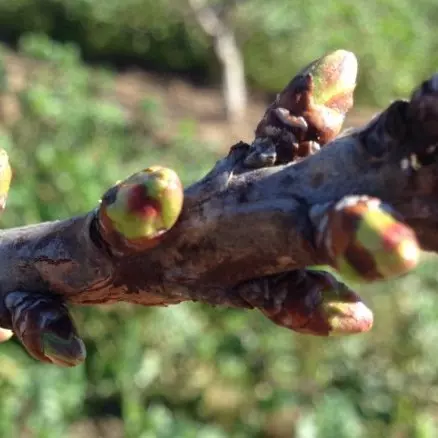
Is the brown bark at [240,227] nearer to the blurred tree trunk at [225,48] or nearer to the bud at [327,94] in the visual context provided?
the bud at [327,94]

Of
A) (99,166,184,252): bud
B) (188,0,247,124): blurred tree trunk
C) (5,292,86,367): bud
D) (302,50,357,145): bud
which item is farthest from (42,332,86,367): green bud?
(188,0,247,124): blurred tree trunk

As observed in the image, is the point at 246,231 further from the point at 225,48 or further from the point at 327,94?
the point at 225,48

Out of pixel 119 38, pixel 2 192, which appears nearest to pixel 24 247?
pixel 2 192

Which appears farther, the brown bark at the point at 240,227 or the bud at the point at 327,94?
the bud at the point at 327,94

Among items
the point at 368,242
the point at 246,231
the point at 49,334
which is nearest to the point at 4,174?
the point at 49,334

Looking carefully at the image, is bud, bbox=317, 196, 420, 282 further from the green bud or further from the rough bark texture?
the green bud

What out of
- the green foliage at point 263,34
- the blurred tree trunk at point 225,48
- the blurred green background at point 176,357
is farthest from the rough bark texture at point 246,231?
the green foliage at point 263,34
